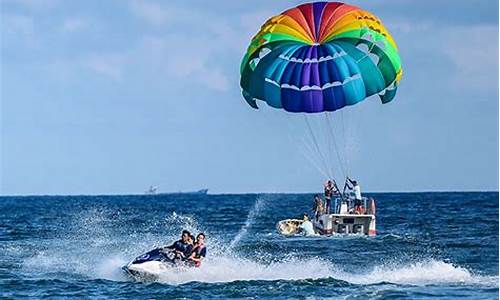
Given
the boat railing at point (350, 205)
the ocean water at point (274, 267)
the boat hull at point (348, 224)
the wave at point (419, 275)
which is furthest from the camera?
the boat hull at point (348, 224)

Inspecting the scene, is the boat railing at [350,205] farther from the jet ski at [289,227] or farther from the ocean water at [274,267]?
the jet ski at [289,227]

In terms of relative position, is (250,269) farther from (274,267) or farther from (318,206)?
(318,206)

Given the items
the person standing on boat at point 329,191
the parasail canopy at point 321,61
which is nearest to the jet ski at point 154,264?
the parasail canopy at point 321,61

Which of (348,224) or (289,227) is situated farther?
(289,227)

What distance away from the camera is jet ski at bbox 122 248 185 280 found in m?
22.7

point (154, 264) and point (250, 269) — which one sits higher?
point (154, 264)

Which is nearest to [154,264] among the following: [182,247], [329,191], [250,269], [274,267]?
[182,247]

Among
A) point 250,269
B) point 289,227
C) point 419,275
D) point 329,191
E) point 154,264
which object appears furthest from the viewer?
point 289,227

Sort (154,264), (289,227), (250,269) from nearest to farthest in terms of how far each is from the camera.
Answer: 1. (154,264)
2. (250,269)
3. (289,227)

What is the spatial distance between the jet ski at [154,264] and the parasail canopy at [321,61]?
632 cm

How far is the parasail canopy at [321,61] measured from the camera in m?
27.3

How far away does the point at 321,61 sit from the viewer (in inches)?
1073

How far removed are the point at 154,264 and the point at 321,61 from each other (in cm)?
739

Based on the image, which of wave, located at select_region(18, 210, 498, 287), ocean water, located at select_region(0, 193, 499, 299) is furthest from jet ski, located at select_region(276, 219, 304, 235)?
wave, located at select_region(18, 210, 498, 287)
